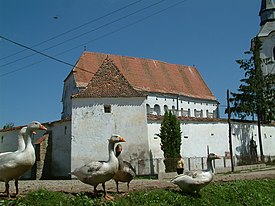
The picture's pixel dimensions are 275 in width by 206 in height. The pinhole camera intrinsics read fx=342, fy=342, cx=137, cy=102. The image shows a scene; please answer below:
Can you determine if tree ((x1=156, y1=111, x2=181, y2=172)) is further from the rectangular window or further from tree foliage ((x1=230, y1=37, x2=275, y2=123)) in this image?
tree foliage ((x1=230, y1=37, x2=275, y2=123))

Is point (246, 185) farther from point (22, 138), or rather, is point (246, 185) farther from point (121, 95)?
point (121, 95)

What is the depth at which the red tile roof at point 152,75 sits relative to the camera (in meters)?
37.9

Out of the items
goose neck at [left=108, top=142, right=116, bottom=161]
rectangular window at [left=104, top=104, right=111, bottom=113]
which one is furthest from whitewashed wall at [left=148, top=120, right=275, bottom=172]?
goose neck at [left=108, top=142, right=116, bottom=161]

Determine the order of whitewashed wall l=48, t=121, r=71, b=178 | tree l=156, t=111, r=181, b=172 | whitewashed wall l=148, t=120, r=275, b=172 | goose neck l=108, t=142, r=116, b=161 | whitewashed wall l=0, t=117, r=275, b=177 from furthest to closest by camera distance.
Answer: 1. whitewashed wall l=148, t=120, r=275, b=172
2. whitewashed wall l=48, t=121, r=71, b=178
3. tree l=156, t=111, r=181, b=172
4. whitewashed wall l=0, t=117, r=275, b=177
5. goose neck l=108, t=142, r=116, b=161

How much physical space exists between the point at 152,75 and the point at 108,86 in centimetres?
1839

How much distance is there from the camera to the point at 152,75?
4403cm

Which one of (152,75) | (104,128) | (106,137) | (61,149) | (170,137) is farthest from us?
(152,75)

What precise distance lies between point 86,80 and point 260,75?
1885 centimetres

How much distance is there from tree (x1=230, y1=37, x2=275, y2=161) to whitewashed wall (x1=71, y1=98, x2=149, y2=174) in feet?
48.1

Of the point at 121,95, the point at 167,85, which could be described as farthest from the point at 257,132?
the point at 121,95

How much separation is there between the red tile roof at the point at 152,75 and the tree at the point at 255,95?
9.59 metres

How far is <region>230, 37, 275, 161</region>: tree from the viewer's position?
3581cm

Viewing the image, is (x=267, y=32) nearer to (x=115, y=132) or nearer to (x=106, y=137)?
(x=115, y=132)

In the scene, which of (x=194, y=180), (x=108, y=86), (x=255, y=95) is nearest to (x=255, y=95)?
(x=255, y=95)
